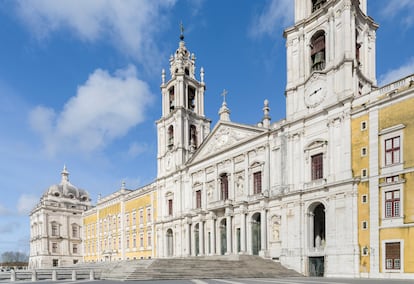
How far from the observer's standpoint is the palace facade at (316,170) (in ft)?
82.6

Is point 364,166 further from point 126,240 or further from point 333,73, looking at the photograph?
point 126,240

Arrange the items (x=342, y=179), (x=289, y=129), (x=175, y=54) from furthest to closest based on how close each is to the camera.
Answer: (x=175, y=54) → (x=289, y=129) → (x=342, y=179)

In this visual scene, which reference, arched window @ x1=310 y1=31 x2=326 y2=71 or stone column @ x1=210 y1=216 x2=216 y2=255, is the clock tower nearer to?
arched window @ x1=310 y1=31 x2=326 y2=71

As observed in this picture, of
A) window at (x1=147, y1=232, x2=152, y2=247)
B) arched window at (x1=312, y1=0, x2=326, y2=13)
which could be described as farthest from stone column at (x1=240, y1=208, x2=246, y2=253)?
window at (x1=147, y1=232, x2=152, y2=247)

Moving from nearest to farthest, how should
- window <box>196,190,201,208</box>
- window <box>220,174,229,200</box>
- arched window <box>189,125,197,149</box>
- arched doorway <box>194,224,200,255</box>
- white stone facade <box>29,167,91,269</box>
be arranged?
window <box>220,174,229,200</box> < arched doorway <box>194,224,200,255</box> < window <box>196,190,201,208</box> < arched window <box>189,125,197,149</box> < white stone facade <box>29,167,91,269</box>

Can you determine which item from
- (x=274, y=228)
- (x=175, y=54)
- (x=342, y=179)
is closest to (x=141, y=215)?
(x=175, y=54)

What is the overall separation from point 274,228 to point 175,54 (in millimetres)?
26962

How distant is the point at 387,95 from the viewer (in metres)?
26.0

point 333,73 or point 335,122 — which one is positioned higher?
point 333,73


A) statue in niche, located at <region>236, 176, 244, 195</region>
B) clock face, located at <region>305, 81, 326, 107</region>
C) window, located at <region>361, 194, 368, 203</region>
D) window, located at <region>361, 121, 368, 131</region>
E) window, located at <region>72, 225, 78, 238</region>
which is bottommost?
window, located at <region>72, 225, 78, 238</region>

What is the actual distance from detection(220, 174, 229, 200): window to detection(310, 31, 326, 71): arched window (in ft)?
45.9

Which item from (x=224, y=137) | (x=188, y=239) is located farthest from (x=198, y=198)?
(x=224, y=137)

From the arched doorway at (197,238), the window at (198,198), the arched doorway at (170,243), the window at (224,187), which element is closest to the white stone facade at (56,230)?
the arched doorway at (170,243)

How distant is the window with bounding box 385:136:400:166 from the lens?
25031 millimetres
